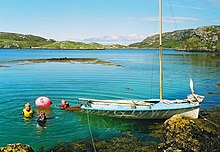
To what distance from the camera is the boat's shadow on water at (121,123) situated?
2638 centimetres

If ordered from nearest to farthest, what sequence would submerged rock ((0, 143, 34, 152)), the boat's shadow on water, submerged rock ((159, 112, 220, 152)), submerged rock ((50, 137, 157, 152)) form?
submerged rock ((0, 143, 34, 152)) < submerged rock ((159, 112, 220, 152)) < submerged rock ((50, 137, 157, 152)) < the boat's shadow on water

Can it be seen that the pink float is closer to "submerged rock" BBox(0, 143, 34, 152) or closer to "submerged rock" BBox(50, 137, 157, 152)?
"submerged rock" BBox(50, 137, 157, 152)

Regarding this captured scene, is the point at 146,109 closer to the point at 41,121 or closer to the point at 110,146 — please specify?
the point at 110,146

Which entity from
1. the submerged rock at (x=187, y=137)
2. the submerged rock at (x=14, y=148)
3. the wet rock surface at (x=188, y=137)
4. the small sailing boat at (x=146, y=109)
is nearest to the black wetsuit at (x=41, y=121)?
the small sailing boat at (x=146, y=109)

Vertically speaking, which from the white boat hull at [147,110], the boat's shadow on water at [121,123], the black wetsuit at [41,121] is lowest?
the boat's shadow on water at [121,123]

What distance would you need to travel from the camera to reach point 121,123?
28.0m

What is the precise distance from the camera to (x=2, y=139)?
23.4 meters

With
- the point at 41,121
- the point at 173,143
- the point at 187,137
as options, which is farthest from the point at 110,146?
the point at 41,121

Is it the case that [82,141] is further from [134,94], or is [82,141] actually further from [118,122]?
[134,94]

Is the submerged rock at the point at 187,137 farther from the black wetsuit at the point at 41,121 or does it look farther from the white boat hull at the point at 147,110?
the black wetsuit at the point at 41,121

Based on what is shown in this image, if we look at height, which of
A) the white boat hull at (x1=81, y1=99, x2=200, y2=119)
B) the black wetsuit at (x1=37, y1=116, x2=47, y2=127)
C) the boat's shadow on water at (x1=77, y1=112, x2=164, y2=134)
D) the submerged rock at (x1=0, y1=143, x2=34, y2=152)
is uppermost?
the submerged rock at (x1=0, y1=143, x2=34, y2=152)

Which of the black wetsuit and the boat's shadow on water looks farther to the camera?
the black wetsuit

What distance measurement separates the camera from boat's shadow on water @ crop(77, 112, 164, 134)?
86.5 ft

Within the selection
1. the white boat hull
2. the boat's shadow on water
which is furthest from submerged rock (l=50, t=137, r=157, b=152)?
→ the white boat hull
